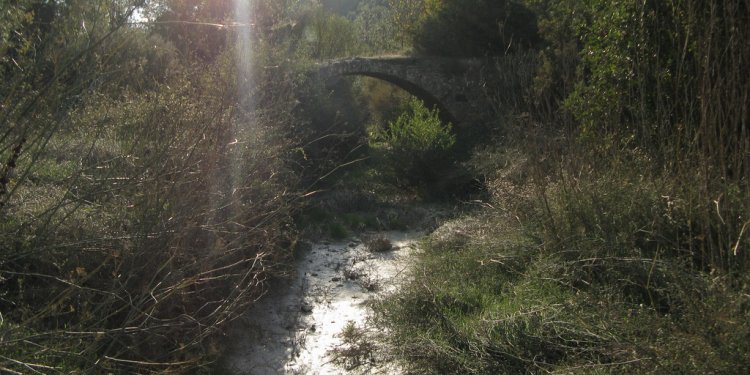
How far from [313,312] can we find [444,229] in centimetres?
243

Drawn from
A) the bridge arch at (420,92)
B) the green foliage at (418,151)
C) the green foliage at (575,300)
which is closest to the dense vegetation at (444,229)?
the green foliage at (575,300)

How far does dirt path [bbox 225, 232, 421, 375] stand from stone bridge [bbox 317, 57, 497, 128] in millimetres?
8518

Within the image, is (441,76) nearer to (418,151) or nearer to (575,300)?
(418,151)

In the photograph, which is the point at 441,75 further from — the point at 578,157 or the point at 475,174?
the point at 578,157

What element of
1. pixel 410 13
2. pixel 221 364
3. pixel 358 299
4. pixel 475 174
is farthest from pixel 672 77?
pixel 410 13

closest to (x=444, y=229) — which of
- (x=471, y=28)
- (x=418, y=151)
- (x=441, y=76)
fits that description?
(x=418, y=151)

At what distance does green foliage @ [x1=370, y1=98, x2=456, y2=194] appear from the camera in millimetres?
15039

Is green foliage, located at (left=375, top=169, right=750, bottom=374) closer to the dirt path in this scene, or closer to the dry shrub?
the dirt path

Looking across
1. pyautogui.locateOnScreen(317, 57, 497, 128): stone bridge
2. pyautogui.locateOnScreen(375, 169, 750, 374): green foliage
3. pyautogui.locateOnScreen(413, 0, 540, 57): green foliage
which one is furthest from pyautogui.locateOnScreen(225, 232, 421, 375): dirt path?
pyautogui.locateOnScreen(413, 0, 540, 57): green foliage

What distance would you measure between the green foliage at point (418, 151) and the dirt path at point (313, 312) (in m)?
4.35

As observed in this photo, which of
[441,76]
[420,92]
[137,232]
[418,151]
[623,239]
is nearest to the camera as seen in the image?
[137,232]

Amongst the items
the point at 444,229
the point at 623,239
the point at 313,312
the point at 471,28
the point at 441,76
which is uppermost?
the point at 471,28

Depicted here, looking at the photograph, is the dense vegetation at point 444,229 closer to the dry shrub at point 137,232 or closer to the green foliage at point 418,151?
the dry shrub at point 137,232

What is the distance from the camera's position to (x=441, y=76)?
1928cm
